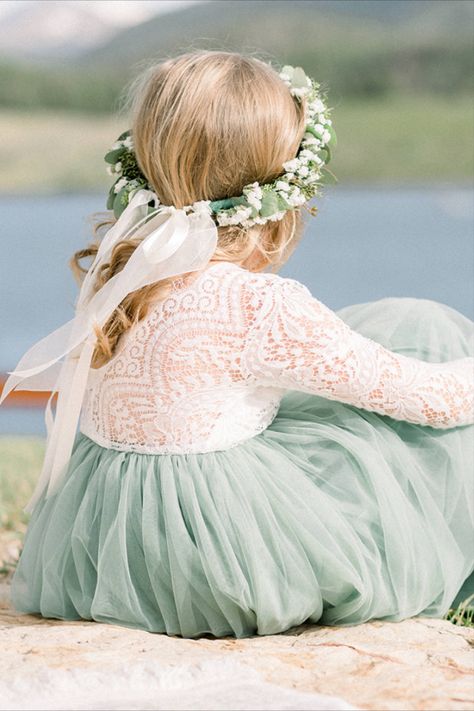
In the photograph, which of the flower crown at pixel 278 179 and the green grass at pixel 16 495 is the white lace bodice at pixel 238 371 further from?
the green grass at pixel 16 495

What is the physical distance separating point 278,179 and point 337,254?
10.7m

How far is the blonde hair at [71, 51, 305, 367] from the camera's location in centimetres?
162

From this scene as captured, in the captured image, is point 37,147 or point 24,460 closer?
point 24,460

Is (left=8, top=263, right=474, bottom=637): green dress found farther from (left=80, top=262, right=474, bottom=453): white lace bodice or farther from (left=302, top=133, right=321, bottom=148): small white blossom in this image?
(left=302, top=133, right=321, bottom=148): small white blossom

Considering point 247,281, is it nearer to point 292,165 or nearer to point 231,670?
point 292,165

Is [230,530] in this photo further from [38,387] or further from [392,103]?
[392,103]

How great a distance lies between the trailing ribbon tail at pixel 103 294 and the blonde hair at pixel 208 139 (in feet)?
0.07

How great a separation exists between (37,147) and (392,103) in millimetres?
6136

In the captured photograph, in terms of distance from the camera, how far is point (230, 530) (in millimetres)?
1569

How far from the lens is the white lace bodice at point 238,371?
5.08 feet

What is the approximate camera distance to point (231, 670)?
132 cm

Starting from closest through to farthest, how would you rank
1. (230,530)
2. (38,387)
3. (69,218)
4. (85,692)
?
(85,692) < (230,530) < (38,387) < (69,218)

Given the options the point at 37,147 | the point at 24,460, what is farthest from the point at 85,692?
the point at 37,147

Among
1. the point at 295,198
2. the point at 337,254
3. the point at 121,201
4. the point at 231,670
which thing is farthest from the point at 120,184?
the point at 337,254
